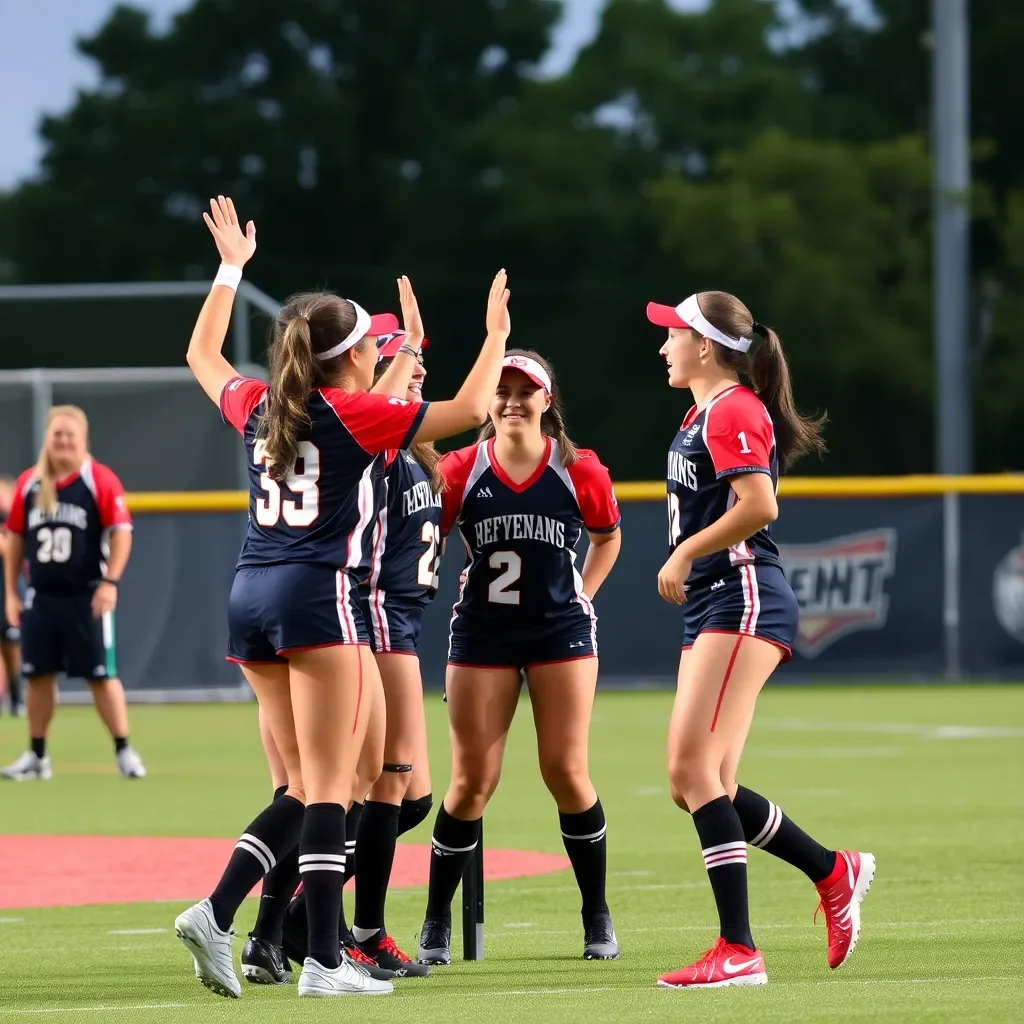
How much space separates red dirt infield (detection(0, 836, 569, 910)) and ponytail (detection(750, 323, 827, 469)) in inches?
127

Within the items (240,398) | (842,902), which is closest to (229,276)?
(240,398)

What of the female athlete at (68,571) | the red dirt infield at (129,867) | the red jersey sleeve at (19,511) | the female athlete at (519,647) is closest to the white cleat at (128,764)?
the female athlete at (68,571)

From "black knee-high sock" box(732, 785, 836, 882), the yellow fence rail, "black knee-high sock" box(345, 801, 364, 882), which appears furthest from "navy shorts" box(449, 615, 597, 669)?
the yellow fence rail

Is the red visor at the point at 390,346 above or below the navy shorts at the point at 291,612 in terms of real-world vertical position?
above

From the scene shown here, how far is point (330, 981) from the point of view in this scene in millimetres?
6254

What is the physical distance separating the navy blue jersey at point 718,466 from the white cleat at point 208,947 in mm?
1803

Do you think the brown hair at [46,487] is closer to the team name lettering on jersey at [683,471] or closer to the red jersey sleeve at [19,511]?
the red jersey sleeve at [19,511]

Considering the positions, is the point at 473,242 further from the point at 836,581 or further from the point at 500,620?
the point at 500,620

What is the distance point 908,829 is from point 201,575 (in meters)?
11.3

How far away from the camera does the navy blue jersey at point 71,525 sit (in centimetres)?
1382

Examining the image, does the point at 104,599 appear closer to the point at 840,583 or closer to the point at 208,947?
the point at 208,947

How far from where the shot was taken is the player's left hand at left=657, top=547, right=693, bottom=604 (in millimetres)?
6441

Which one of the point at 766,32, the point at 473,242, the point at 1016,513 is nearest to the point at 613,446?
the point at 473,242

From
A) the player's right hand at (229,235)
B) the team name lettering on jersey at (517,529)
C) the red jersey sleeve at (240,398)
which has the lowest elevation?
the team name lettering on jersey at (517,529)
